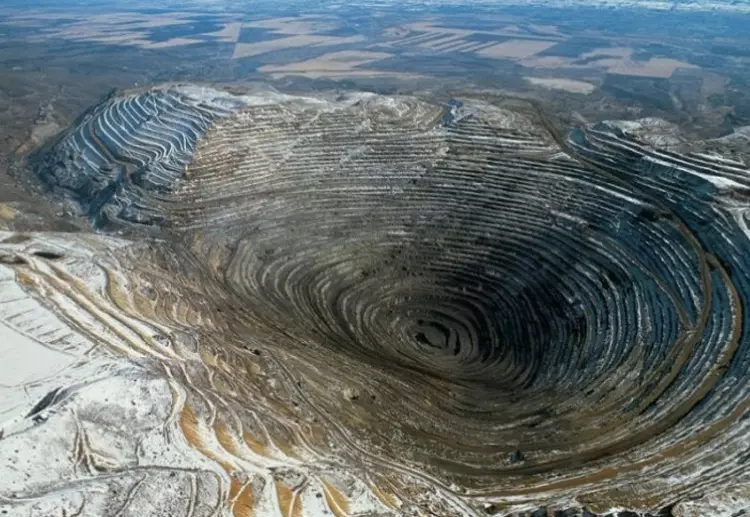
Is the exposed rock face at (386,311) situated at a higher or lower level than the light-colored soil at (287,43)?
higher

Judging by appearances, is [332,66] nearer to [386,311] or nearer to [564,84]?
[564,84]

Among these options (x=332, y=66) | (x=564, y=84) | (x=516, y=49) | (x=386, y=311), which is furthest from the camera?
(x=516, y=49)

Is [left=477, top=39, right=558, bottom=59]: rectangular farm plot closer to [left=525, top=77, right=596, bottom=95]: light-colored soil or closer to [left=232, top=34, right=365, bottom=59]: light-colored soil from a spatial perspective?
[left=525, top=77, right=596, bottom=95]: light-colored soil

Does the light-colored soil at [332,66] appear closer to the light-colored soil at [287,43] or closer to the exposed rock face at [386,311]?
the light-colored soil at [287,43]

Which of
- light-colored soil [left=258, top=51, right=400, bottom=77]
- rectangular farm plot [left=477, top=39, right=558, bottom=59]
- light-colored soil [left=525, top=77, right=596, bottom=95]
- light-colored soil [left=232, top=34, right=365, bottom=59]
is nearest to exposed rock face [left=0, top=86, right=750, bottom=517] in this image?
light-colored soil [left=525, top=77, right=596, bottom=95]

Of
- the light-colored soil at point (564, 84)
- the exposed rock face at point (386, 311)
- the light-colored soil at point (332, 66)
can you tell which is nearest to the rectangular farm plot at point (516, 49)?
the light-colored soil at point (332, 66)

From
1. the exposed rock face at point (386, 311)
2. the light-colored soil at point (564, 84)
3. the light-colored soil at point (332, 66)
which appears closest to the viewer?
the exposed rock face at point (386, 311)

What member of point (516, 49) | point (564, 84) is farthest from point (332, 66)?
point (564, 84)

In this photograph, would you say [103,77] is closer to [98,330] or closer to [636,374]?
[98,330]
